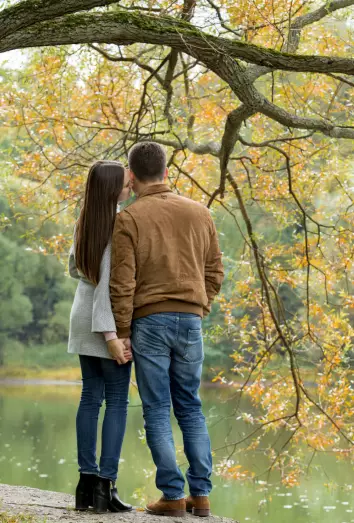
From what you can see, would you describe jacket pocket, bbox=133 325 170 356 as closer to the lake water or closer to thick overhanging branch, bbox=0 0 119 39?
thick overhanging branch, bbox=0 0 119 39

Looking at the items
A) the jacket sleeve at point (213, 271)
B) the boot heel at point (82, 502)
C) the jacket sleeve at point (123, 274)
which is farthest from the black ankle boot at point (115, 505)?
the jacket sleeve at point (213, 271)

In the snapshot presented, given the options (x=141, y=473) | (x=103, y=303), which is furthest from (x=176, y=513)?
(x=141, y=473)

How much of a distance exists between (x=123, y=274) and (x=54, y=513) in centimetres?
107

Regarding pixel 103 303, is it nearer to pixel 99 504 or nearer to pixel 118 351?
pixel 118 351

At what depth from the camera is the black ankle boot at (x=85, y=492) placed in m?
3.55

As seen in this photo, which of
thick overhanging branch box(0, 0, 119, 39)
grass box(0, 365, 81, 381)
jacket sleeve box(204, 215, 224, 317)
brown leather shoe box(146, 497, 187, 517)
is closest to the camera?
thick overhanging branch box(0, 0, 119, 39)

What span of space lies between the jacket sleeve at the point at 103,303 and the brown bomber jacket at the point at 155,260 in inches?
1.1

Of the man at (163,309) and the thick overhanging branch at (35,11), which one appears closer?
the thick overhanging branch at (35,11)

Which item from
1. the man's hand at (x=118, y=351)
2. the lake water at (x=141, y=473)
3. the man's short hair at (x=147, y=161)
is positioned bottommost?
the lake water at (x=141, y=473)

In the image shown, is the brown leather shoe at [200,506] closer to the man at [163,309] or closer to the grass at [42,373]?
the man at [163,309]

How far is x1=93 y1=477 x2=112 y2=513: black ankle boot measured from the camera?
3.48 metres

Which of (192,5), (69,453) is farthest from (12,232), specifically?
(192,5)

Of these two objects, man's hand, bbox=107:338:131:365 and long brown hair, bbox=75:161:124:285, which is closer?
man's hand, bbox=107:338:131:365

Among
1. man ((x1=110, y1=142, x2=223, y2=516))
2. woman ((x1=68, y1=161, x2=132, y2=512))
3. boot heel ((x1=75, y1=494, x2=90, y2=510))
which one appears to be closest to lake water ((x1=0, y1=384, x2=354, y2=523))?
boot heel ((x1=75, y1=494, x2=90, y2=510))
